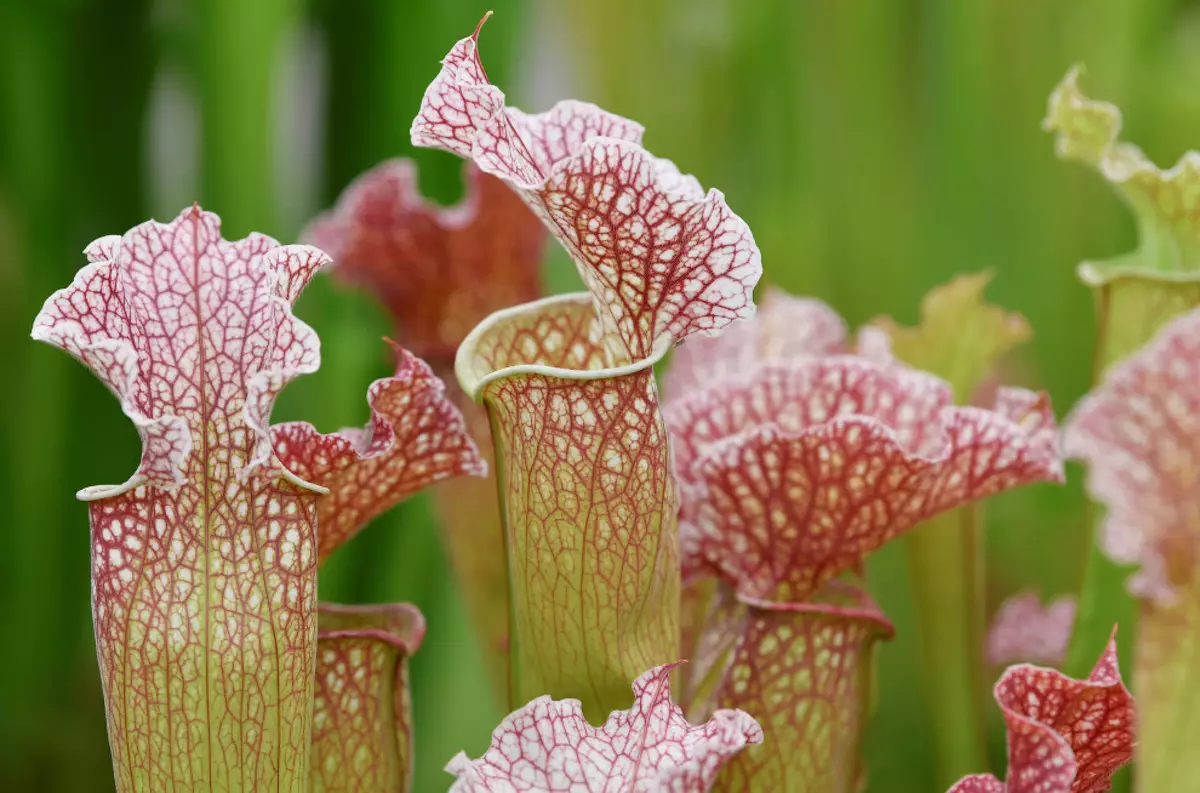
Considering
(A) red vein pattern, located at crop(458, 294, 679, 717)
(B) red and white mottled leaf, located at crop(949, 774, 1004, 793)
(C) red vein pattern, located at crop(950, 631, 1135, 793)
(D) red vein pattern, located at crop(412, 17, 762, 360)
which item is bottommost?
(B) red and white mottled leaf, located at crop(949, 774, 1004, 793)

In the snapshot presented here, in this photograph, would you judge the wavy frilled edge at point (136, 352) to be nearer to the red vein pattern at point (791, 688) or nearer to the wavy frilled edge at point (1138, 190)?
the red vein pattern at point (791, 688)

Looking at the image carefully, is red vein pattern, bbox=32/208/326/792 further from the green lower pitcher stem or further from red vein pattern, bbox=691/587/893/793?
the green lower pitcher stem

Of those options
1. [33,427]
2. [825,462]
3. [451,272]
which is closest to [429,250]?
[451,272]

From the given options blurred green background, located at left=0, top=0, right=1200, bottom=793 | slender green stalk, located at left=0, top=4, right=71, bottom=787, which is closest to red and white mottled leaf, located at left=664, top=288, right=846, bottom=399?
blurred green background, located at left=0, top=0, right=1200, bottom=793

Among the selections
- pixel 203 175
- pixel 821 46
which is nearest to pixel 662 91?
pixel 821 46

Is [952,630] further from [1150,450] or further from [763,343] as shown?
[1150,450]

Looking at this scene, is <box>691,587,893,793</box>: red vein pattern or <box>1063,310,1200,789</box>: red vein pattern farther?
<box>691,587,893,793</box>: red vein pattern

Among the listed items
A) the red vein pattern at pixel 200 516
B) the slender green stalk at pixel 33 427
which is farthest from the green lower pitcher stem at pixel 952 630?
the slender green stalk at pixel 33 427
